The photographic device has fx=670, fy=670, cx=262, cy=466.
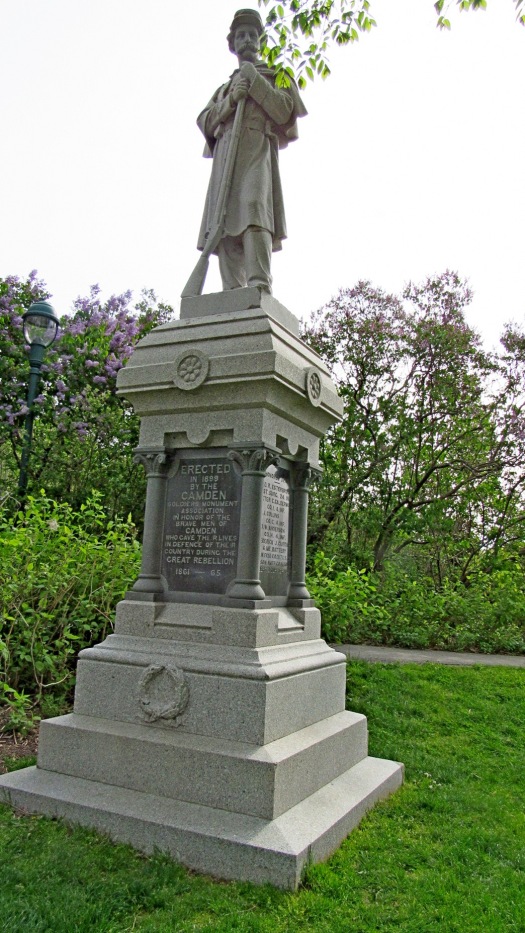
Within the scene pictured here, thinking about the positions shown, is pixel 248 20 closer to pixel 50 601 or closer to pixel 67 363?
pixel 50 601

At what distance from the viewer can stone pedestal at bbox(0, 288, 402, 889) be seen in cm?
364

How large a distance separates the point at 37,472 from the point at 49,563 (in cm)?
459

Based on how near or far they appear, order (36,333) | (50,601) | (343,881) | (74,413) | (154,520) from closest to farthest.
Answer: (343,881)
(154,520)
(50,601)
(36,333)
(74,413)

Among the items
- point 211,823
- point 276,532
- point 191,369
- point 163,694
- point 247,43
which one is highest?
point 247,43

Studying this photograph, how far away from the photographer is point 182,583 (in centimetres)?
471

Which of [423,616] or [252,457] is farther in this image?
[423,616]

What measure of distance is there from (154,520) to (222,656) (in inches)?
46.3

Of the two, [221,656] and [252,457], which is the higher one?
[252,457]

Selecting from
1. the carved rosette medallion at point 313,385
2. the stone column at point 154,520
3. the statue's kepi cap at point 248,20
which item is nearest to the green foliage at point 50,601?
the stone column at point 154,520

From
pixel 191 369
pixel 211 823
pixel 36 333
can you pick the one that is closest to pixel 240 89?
pixel 191 369

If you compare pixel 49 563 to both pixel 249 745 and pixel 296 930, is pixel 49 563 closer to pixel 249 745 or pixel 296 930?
pixel 249 745

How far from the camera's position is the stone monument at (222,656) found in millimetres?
3645

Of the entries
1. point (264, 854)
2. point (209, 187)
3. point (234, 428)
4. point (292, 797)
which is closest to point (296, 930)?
point (264, 854)

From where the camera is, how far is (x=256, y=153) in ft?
18.1
